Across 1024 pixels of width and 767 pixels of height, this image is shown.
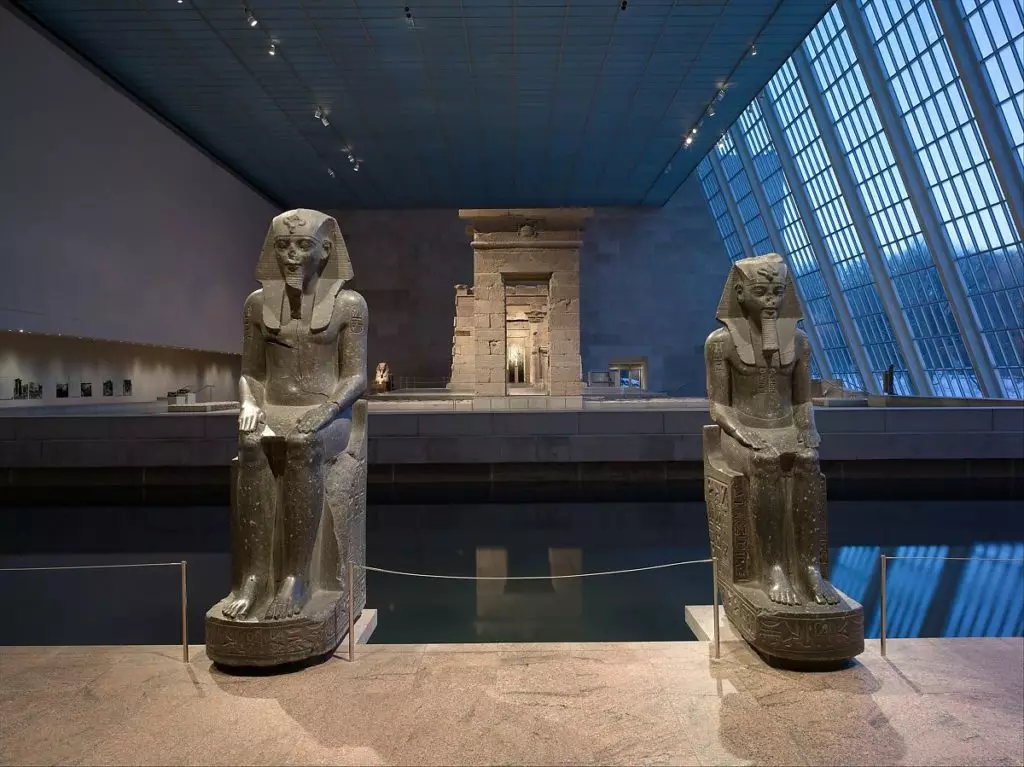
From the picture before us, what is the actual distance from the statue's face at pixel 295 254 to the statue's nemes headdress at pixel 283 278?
0.01 m

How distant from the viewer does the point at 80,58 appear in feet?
44.4

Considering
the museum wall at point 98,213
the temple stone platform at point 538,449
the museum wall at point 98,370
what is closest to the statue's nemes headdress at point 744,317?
the temple stone platform at point 538,449

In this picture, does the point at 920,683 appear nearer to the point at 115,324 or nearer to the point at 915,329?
the point at 115,324

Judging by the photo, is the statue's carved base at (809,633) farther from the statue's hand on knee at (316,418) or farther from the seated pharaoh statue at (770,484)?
the statue's hand on knee at (316,418)

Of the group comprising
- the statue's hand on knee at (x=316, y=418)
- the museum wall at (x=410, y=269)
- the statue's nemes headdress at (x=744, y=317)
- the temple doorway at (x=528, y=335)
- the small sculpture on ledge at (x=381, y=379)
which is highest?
the museum wall at (x=410, y=269)

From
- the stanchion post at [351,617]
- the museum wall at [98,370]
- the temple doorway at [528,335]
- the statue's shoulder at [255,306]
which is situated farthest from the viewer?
the temple doorway at [528,335]

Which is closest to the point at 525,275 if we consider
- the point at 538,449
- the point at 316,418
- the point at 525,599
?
the point at 538,449

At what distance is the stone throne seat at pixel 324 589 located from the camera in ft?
11.0

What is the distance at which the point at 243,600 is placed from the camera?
346cm

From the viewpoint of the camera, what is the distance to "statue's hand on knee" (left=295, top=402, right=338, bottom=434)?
3.64 meters

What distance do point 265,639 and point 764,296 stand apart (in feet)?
10.3

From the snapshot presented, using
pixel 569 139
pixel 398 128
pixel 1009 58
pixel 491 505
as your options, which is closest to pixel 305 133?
pixel 398 128

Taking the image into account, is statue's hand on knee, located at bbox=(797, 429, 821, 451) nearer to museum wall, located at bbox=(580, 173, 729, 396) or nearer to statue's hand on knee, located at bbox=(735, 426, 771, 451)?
statue's hand on knee, located at bbox=(735, 426, 771, 451)

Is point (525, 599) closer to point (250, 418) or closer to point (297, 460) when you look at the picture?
point (297, 460)
